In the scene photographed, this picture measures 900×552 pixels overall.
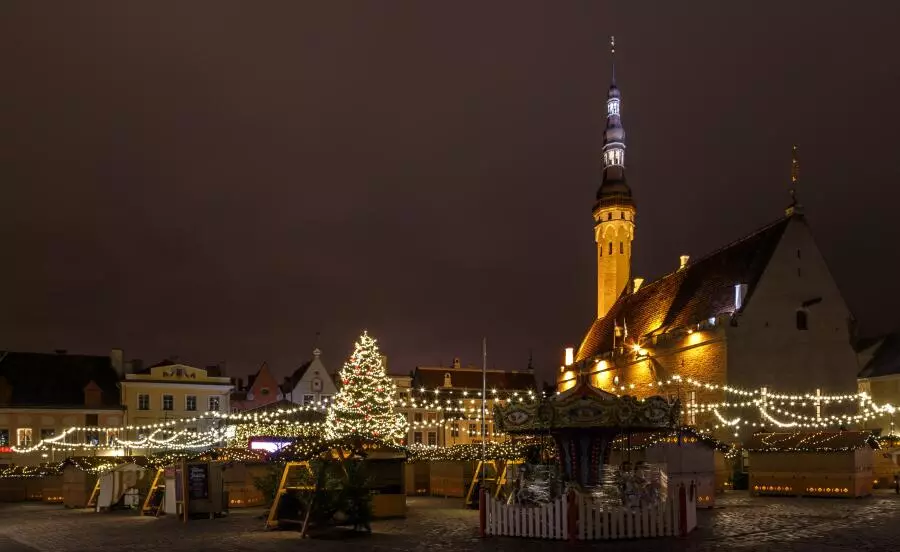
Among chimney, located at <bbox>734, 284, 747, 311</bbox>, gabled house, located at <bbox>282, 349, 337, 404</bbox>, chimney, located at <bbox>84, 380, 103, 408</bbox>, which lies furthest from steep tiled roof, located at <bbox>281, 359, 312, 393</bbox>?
chimney, located at <bbox>734, 284, 747, 311</bbox>

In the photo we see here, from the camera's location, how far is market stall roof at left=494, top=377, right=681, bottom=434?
21375 millimetres

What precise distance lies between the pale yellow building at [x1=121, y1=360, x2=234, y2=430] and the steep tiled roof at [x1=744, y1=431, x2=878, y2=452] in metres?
41.4

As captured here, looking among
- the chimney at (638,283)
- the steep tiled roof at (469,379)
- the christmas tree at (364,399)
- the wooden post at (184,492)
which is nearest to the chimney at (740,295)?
the christmas tree at (364,399)

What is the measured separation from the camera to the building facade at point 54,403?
2158 inches

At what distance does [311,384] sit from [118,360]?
16.3m

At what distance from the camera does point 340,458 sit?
2230 cm

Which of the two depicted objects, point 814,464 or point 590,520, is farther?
point 814,464

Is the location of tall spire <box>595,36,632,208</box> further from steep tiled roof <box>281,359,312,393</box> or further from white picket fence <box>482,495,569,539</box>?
white picket fence <box>482,495,569,539</box>

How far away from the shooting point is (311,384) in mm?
73250

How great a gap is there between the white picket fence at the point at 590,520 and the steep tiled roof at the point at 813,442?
43.1ft

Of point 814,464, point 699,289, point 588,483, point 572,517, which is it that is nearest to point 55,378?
point 699,289

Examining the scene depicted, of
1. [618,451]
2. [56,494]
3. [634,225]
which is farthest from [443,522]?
[634,225]

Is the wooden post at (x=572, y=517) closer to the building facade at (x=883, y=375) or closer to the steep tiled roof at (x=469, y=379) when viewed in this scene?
the building facade at (x=883, y=375)

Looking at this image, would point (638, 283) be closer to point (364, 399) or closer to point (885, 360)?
point (885, 360)
